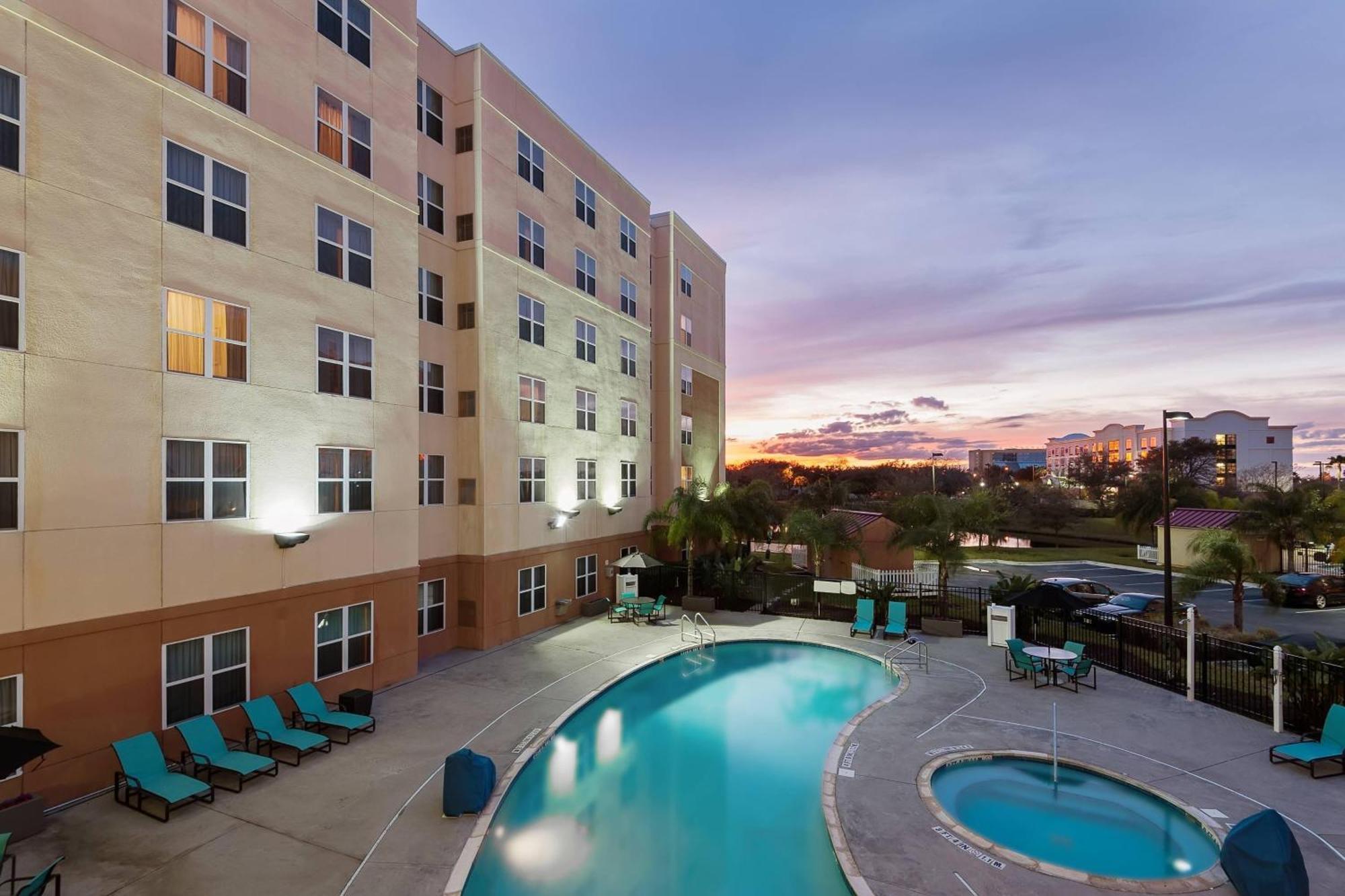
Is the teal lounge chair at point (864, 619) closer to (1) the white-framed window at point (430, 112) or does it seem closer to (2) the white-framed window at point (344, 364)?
(2) the white-framed window at point (344, 364)

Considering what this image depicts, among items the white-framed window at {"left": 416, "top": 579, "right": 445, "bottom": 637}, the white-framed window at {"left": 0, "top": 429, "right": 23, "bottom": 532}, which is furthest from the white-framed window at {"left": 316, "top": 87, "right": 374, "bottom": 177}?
the white-framed window at {"left": 416, "top": 579, "right": 445, "bottom": 637}

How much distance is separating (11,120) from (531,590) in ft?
56.0

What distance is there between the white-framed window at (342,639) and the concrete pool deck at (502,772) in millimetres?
1244

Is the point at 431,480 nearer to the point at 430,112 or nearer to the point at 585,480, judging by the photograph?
the point at 585,480

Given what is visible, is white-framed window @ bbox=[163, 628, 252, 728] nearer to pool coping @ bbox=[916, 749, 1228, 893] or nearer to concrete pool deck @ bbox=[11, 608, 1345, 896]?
concrete pool deck @ bbox=[11, 608, 1345, 896]

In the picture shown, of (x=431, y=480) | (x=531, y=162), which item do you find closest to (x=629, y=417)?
(x=531, y=162)

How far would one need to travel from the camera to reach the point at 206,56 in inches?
507

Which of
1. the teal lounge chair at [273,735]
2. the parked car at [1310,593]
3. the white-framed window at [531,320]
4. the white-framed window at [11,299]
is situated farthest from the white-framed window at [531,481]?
the parked car at [1310,593]

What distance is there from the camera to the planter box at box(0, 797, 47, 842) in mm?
9156

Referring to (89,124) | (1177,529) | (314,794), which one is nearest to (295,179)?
(89,124)

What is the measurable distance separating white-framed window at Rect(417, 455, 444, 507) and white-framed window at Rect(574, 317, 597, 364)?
7.42m

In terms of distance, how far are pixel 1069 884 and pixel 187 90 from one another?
1931 cm

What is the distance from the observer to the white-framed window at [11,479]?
985 centimetres

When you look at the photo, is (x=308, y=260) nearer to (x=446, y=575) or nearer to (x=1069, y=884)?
(x=446, y=575)
